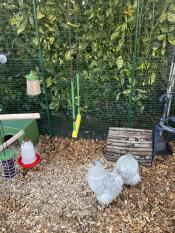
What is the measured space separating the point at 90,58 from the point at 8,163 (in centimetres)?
155

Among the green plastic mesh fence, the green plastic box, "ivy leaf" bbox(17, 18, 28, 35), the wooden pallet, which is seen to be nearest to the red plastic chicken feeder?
the green plastic box

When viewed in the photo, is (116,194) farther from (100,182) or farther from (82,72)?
(82,72)

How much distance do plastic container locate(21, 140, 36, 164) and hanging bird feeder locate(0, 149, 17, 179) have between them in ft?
0.35

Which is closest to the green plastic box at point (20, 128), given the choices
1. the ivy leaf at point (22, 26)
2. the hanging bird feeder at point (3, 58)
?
the hanging bird feeder at point (3, 58)

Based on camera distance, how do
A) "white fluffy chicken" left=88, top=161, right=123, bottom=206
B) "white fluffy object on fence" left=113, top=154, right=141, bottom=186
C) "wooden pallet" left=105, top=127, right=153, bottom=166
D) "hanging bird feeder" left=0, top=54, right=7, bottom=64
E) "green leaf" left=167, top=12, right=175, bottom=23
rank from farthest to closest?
"hanging bird feeder" left=0, top=54, right=7, bottom=64 → "wooden pallet" left=105, top=127, right=153, bottom=166 → "green leaf" left=167, top=12, right=175, bottom=23 → "white fluffy object on fence" left=113, top=154, right=141, bottom=186 → "white fluffy chicken" left=88, top=161, right=123, bottom=206

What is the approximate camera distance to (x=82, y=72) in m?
3.51

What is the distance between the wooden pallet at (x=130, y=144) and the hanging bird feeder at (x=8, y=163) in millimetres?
1056

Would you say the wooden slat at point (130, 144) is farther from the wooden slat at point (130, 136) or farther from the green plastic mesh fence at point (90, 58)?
the green plastic mesh fence at point (90, 58)

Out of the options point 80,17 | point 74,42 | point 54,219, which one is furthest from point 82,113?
point 54,219

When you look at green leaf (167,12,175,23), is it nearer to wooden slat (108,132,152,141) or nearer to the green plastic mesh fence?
the green plastic mesh fence

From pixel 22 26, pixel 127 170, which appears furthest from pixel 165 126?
pixel 22 26

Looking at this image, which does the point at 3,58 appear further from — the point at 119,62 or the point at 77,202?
the point at 77,202

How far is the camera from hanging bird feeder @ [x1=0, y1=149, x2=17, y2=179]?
2742 mm

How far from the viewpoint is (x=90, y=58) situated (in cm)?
346
